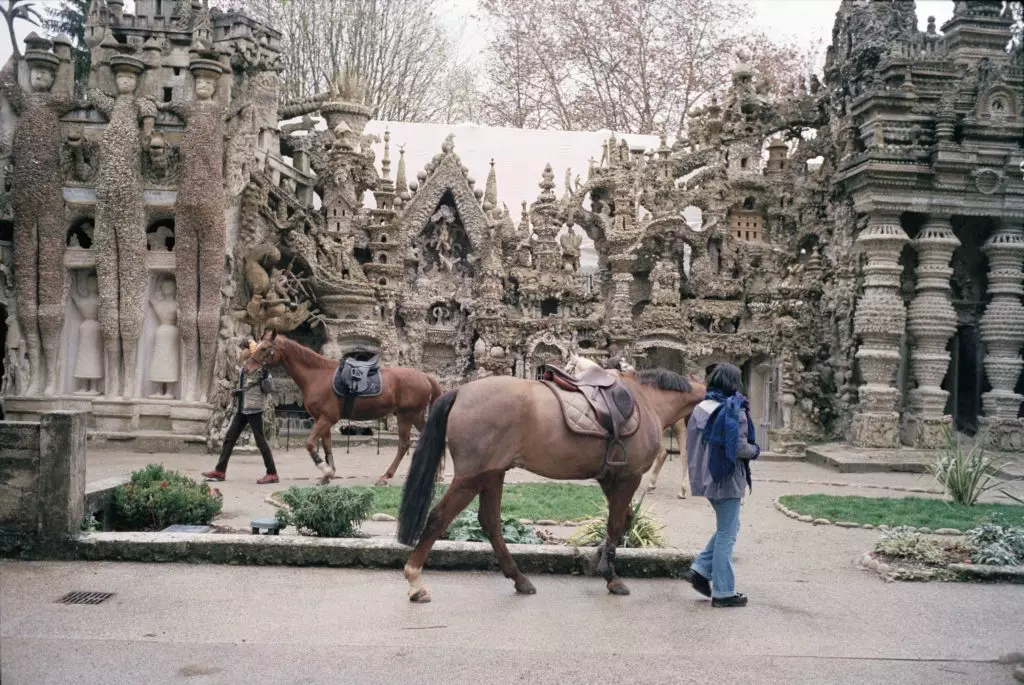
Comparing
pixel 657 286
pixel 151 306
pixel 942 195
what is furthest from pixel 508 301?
pixel 942 195

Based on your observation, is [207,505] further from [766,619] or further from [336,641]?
[766,619]

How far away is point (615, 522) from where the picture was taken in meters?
6.91

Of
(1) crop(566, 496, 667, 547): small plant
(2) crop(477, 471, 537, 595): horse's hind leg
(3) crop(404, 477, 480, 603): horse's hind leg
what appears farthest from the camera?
(1) crop(566, 496, 667, 547): small plant

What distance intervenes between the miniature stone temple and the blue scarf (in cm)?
1062

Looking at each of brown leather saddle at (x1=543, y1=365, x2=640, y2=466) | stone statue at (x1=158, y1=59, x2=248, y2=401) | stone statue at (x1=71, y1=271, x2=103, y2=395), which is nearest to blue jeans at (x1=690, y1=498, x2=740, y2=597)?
brown leather saddle at (x1=543, y1=365, x2=640, y2=466)

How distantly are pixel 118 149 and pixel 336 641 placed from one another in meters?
12.0

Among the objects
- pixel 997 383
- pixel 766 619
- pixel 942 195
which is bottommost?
pixel 766 619

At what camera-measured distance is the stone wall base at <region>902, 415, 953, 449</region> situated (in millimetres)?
16203

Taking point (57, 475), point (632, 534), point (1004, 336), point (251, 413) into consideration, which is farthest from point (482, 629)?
point (1004, 336)

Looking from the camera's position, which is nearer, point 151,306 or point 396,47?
point 151,306

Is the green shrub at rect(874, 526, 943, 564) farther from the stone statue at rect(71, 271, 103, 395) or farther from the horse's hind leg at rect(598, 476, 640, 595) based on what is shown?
the stone statue at rect(71, 271, 103, 395)

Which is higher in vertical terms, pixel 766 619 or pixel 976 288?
pixel 976 288

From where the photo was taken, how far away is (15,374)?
Answer: 15.3m

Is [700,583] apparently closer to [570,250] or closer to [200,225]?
[200,225]
